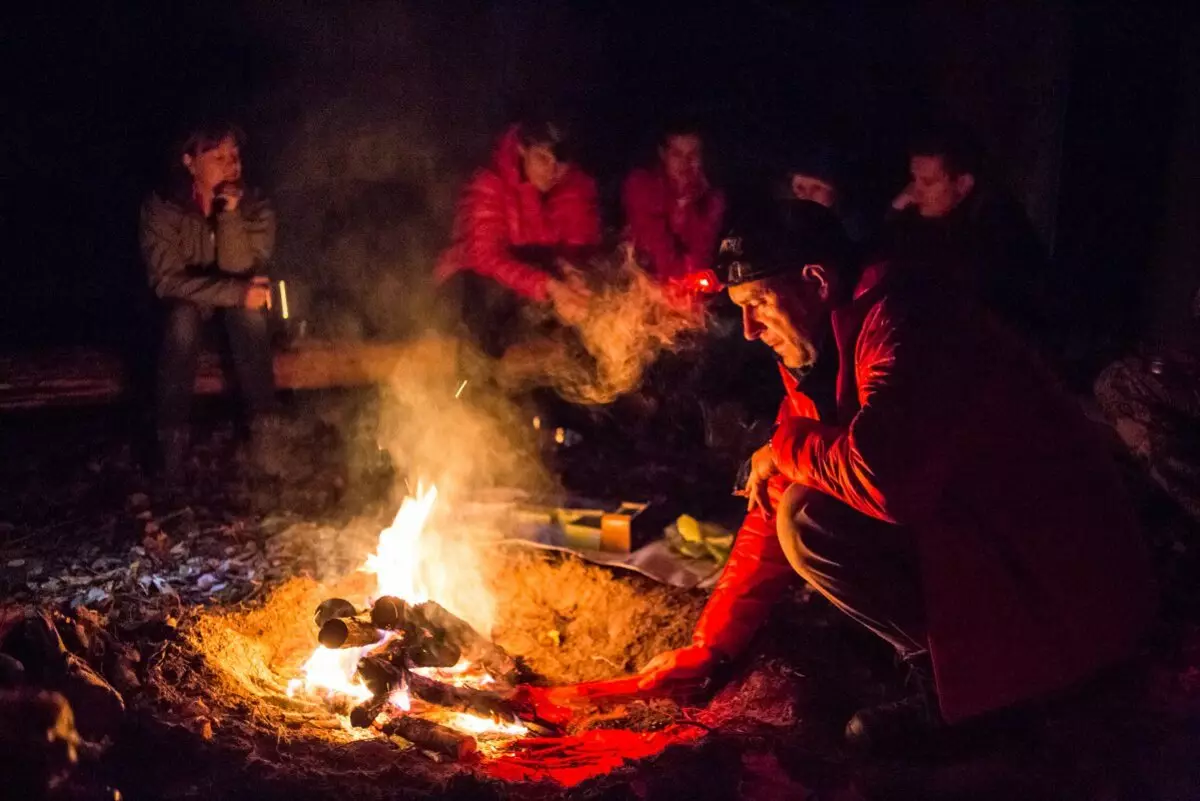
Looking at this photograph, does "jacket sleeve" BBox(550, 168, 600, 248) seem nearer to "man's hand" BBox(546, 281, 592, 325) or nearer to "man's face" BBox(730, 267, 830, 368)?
"man's hand" BBox(546, 281, 592, 325)

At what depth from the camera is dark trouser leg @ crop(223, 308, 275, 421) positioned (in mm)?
7066

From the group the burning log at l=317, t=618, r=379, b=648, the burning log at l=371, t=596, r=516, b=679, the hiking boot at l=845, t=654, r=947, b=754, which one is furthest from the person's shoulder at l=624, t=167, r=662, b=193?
the hiking boot at l=845, t=654, r=947, b=754

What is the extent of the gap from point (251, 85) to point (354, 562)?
5.29m

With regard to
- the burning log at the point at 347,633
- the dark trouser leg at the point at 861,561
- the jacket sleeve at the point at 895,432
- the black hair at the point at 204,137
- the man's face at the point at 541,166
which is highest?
the black hair at the point at 204,137

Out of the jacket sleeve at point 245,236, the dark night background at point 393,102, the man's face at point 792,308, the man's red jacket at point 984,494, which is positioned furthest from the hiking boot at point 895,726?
the jacket sleeve at point 245,236

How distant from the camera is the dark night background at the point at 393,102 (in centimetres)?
853

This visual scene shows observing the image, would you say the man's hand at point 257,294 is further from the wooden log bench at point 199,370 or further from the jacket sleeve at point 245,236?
the wooden log bench at point 199,370

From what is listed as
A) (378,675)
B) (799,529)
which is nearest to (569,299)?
(378,675)

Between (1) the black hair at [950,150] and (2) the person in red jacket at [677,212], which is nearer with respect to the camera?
(1) the black hair at [950,150]

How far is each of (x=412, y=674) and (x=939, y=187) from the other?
4.67 meters

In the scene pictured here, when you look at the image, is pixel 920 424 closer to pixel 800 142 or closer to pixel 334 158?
pixel 800 142

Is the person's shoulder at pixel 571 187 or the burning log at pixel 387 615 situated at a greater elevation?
the person's shoulder at pixel 571 187

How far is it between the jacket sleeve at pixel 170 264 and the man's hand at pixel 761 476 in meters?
4.43

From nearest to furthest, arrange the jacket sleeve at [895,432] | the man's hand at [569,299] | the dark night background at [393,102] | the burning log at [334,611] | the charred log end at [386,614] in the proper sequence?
the jacket sleeve at [895,432] < the charred log end at [386,614] < the burning log at [334,611] < the man's hand at [569,299] < the dark night background at [393,102]
